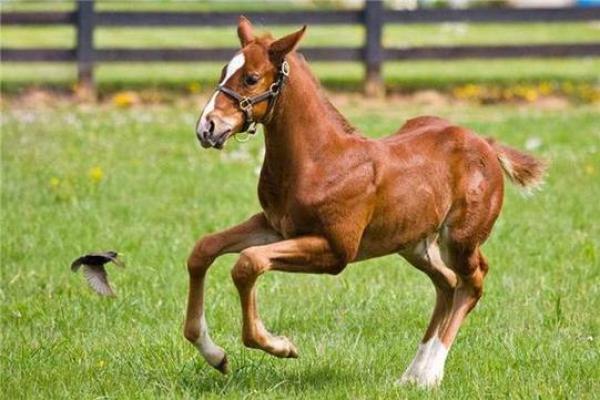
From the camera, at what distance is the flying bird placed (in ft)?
23.5

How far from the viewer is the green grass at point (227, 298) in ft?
22.1

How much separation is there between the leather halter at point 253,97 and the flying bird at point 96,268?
1265mm

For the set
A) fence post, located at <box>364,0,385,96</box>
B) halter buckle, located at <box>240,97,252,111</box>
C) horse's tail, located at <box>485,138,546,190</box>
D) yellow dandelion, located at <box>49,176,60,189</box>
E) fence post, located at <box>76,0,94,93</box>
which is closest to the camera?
halter buckle, located at <box>240,97,252,111</box>

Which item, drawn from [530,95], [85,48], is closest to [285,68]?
[85,48]

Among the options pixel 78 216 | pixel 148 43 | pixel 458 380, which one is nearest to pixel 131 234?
pixel 78 216

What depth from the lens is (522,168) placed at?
7512 mm

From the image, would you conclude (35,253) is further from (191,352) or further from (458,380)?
(458,380)

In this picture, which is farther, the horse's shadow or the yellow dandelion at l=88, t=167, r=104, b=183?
the yellow dandelion at l=88, t=167, r=104, b=183

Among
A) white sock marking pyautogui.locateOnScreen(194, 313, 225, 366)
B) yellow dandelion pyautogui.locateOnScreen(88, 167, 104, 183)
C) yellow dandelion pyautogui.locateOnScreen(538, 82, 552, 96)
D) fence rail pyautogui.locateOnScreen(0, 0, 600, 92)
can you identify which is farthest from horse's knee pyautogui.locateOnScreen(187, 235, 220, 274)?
yellow dandelion pyautogui.locateOnScreen(538, 82, 552, 96)

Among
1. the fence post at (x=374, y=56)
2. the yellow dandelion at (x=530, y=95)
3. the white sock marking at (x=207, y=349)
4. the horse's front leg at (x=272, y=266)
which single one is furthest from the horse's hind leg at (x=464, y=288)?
the fence post at (x=374, y=56)

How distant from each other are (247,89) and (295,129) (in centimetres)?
35

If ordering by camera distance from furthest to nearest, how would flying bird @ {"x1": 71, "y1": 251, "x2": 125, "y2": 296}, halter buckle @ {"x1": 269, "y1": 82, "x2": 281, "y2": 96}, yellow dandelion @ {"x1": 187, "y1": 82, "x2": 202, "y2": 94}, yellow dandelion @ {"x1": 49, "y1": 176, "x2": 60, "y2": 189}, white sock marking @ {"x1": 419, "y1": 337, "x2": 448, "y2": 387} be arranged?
yellow dandelion @ {"x1": 187, "y1": 82, "x2": 202, "y2": 94}
yellow dandelion @ {"x1": 49, "y1": 176, "x2": 60, "y2": 189}
flying bird @ {"x1": 71, "y1": 251, "x2": 125, "y2": 296}
white sock marking @ {"x1": 419, "y1": 337, "x2": 448, "y2": 387}
halter buckle @ {"x1": 269, "y1": 82, "x2": 281, "y2": 96}

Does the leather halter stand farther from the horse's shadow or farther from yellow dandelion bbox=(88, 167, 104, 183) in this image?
yellow dandelion bbox=(88, 167, 104, 183)

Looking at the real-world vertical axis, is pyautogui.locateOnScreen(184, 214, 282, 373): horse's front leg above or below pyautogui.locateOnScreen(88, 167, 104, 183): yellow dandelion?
above
